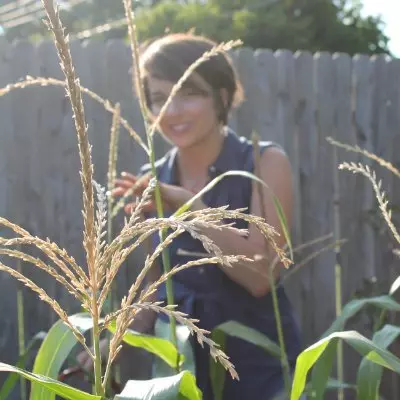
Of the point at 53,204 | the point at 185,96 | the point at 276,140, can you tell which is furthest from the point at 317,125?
the point at 185,96

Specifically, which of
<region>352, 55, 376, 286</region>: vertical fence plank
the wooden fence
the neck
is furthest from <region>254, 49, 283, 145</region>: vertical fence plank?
the neck

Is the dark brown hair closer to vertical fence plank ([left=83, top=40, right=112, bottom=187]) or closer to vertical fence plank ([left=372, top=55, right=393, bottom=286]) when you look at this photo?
vertical fence plank ([left=83, top=40, right=112, bottom=187])

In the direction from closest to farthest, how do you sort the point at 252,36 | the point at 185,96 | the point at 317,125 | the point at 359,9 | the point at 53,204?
the point at 185,96, the point at 53,204, the point at 317,125, the point at 252,36, the point at 359,9

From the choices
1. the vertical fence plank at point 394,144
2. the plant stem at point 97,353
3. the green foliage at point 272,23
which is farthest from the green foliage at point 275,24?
the plant stem at point 97,353

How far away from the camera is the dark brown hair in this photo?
1755 millimetres

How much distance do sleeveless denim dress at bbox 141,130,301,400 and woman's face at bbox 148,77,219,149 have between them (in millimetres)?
130

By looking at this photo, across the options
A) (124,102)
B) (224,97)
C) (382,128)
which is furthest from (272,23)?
(224,97)

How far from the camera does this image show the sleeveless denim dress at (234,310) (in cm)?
176

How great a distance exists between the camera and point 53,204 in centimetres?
318

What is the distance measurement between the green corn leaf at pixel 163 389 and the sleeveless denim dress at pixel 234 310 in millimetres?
954

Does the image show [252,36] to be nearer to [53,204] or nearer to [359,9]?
[359,9]

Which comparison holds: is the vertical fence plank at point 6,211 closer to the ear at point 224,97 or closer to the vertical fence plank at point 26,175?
the vertical fence plank at point 26,175

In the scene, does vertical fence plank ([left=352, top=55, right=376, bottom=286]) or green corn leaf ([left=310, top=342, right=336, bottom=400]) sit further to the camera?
vertical fence plank ([left=352, top=55, right=376, bottom=286])

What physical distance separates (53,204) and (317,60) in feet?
4.21
